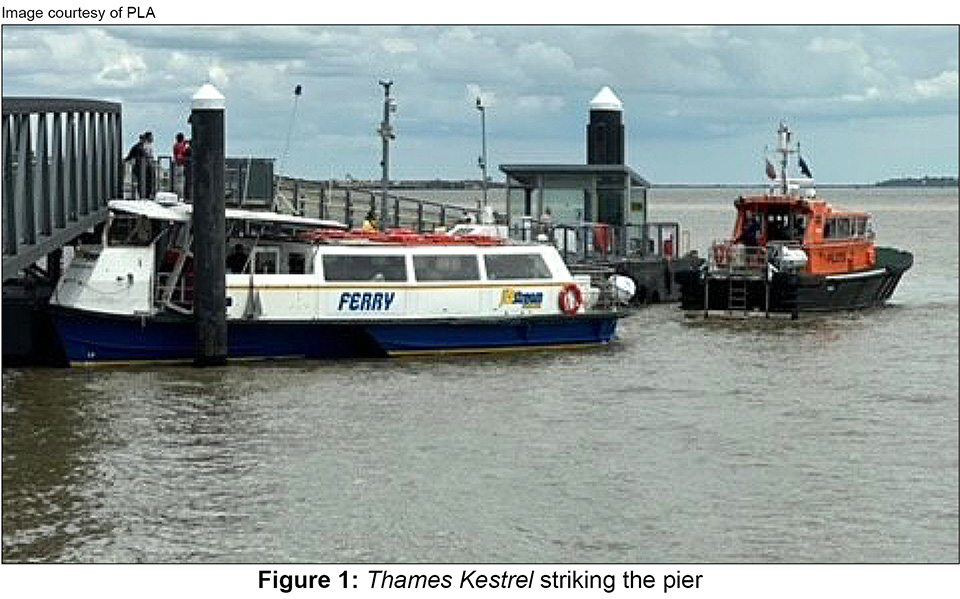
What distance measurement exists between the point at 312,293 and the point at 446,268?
8.53ft

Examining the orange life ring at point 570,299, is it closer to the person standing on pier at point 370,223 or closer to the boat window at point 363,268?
the boat window at point 363,268

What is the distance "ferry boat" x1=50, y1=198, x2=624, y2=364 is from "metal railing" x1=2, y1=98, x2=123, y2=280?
0.99 meters

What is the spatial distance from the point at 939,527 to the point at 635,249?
1160 inches

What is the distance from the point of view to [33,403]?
27.2m

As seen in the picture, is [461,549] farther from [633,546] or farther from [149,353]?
[149,353]

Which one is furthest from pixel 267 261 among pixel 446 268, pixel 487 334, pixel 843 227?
pixel 843 227

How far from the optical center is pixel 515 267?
1332 inches

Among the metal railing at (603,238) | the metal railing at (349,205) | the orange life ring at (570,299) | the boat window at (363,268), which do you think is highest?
the metal railing at (349,205)

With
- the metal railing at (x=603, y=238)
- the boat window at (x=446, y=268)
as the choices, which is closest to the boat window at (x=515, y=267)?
the boat window at (x=446, y=268)

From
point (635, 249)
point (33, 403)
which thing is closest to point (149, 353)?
point (33, 403)

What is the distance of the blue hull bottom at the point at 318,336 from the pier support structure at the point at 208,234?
0.45 m

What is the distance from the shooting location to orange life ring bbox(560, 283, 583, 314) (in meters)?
34.2

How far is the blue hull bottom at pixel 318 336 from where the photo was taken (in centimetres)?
3089

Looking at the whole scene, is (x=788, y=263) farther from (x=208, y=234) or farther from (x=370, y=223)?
(x=208, y=234)
